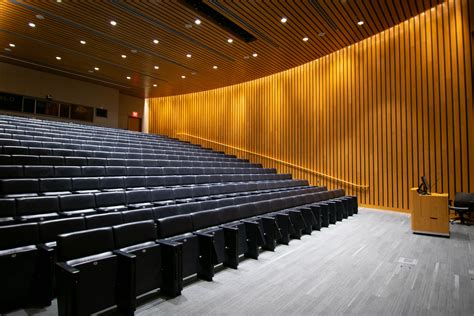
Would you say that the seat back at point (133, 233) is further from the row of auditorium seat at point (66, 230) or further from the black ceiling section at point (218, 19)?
the black ceiling section at point (218, 19)

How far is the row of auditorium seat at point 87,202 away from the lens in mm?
2162

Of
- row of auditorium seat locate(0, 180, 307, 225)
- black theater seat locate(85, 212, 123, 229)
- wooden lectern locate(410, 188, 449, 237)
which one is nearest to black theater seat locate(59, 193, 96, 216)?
row of auditorium seat locate(0, 180, 307, 225)

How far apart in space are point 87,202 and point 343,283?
2242 millimetres

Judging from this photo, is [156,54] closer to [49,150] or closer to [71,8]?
[71,8]

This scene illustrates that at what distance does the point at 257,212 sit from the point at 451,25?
4536 mm

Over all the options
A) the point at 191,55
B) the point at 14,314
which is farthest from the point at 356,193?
the point at 14,314

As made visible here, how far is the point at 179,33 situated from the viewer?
498 cm

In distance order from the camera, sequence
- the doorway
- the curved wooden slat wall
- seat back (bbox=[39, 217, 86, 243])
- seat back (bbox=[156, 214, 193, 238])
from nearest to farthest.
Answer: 1. seat back (bbox=[39, 217, 86, 243])
2. seat back (bbox=[156, 214, 193, 238])
3. the curved wooden slat wall
4. the doorway

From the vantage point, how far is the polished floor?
170 cm

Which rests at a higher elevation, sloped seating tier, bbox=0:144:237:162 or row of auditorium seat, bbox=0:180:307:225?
Result: sloped seating tier, bbox=0:144:237:162

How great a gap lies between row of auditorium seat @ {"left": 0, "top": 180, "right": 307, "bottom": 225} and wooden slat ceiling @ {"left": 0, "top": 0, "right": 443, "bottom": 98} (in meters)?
2.67

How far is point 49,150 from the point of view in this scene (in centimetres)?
364

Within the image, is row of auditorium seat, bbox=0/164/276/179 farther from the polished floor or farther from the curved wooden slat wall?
the curved wooden slat wall

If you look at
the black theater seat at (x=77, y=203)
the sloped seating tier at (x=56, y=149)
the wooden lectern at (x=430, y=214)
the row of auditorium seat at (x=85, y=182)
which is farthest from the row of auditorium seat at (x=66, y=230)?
the wooden lectern at (x=430, y=214)
